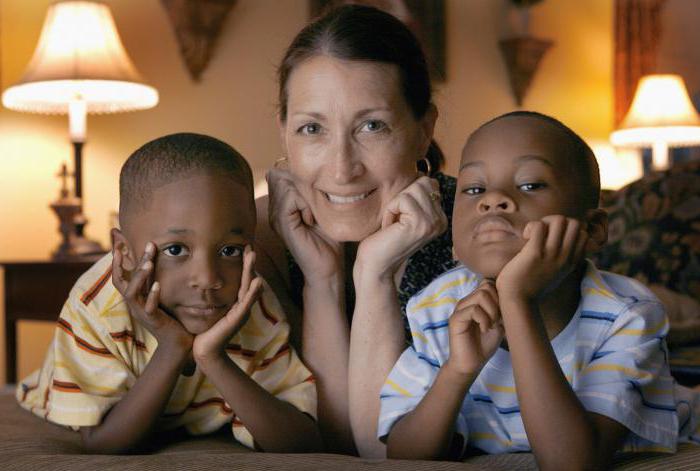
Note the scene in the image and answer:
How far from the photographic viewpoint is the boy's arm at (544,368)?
38.5 inches

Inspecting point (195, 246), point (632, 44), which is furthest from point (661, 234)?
point (632, 44)

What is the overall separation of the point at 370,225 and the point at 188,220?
35cm

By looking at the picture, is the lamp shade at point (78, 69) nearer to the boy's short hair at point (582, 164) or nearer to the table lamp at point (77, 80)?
the table lamp at point (77, 80)

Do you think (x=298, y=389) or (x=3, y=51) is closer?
(x=298, y=389)

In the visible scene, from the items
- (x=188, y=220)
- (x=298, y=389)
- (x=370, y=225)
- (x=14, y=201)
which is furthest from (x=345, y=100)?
(x=14, y=201)

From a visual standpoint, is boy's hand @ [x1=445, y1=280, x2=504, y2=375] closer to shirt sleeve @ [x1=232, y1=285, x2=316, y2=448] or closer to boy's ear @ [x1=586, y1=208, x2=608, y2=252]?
boy's ear @ [x1=586, y1=208, x2=608, y2=252]

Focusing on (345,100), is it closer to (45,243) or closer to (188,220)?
(188,220)

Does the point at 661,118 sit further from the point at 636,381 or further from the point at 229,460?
the point at 229,460

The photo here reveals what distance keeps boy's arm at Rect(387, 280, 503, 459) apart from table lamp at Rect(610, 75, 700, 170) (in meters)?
3.75

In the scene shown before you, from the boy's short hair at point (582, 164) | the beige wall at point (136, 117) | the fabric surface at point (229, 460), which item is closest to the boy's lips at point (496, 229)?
the boy's short hair at point (582, 164)

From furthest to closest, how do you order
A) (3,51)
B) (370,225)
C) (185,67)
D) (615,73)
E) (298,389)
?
(615,73) < (185,67) < (3,51) < (370,225) < (298,389)

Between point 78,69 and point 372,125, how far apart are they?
5.95 ft

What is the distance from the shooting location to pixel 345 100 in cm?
135

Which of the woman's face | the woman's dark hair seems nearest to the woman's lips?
the woman's face
